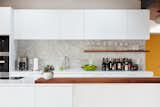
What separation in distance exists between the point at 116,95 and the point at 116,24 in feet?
9.61

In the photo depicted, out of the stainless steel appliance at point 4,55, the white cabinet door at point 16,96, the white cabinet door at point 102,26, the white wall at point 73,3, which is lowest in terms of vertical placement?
the white cabinet door at point 16,96

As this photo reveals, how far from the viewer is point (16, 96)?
2809 millimetres

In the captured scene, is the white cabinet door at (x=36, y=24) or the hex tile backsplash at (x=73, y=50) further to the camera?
the hex tile backsplash at (x=73, y=50)

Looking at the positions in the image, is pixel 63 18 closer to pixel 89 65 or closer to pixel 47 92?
pixel 89 65

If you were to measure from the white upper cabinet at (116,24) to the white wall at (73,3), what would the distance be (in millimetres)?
512

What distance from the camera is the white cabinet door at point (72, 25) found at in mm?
5469

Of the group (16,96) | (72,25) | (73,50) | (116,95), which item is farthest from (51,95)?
(73,50)

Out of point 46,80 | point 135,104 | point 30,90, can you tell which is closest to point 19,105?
point 30,90

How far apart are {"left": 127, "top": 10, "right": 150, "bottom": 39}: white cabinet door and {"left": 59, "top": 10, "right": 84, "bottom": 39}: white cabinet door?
1.15 meters

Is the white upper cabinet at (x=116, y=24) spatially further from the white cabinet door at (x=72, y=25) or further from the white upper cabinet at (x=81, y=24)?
the white cabinet door at (x=72, y=25)

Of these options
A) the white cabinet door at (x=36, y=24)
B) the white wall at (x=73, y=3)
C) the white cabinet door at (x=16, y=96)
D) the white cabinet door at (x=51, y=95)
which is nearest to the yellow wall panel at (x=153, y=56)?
the white wall at (x=73, y=3)

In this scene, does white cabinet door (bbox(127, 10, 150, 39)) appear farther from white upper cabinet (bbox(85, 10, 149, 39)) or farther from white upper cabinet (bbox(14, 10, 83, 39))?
white upper cabinet (bbox(14, 10, 83, 39))

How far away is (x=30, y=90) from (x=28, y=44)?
3238mm

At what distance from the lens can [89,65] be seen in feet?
18.7
